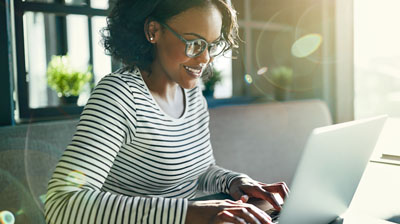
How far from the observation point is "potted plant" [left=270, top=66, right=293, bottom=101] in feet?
9.68

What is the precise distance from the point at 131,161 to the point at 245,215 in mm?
472

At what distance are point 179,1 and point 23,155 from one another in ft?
2.71

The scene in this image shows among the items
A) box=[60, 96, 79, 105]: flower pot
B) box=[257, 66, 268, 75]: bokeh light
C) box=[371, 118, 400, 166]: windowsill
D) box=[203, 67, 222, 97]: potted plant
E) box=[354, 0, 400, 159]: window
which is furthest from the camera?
box=[257, 66, 268, 75]: bokeh light

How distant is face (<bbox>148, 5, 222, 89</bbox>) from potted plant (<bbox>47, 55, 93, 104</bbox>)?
86cm

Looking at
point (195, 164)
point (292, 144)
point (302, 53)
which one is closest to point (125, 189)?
point (195, 164)

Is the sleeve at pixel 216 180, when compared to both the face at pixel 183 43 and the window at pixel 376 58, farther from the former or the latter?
the window at pixel 376 58

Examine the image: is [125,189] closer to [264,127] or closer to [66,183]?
[66,183]

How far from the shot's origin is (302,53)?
10.3ft

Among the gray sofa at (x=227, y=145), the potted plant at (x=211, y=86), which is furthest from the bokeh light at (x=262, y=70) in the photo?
the gray sofa at (x=227, y=145)

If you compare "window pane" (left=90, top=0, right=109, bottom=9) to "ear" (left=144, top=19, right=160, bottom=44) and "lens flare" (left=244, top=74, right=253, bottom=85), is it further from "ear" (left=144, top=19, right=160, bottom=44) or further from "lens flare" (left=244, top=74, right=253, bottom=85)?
"lens flare" (left=244, top=74, right=253, bottom=85)

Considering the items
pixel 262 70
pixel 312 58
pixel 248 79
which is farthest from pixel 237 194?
pixel 312 58

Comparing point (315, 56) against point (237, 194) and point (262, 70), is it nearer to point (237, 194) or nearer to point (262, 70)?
point (262, 70)

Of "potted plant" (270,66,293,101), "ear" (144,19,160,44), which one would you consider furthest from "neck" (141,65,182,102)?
"potted plant" (270,66,293,101)

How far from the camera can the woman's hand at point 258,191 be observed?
0.92 meters
